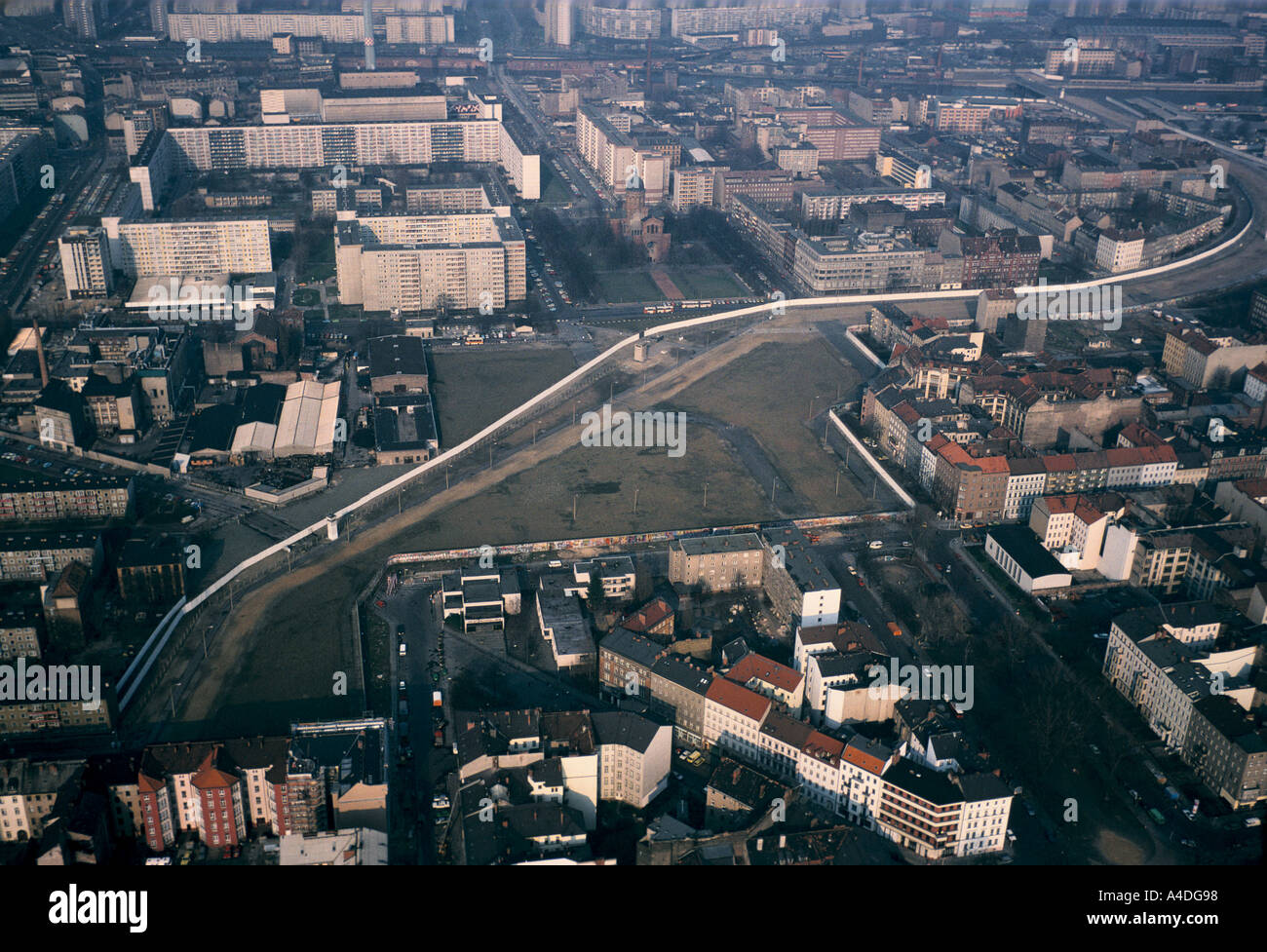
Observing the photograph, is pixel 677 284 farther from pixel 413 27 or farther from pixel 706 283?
pixel 413 27

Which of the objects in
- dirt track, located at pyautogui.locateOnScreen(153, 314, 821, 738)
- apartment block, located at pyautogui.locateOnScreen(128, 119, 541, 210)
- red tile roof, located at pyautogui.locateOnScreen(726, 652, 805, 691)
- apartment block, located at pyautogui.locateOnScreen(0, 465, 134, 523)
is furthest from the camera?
apartment block, located at pyautogui.locateOnScreen(128, 119, 541, 210)

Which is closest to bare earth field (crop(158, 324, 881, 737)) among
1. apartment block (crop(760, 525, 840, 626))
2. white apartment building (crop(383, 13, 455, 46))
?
apartment block (crop(760, 525, 840, 626))

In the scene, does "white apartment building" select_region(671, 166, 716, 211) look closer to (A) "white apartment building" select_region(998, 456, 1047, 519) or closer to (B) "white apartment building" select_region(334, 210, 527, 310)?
(B) "white apartment building" select_region(334, 210, 527, 310)

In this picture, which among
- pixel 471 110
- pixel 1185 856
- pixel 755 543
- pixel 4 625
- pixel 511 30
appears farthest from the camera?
pixel 511 30

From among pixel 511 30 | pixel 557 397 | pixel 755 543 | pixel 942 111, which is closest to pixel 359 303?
pixel 557 397

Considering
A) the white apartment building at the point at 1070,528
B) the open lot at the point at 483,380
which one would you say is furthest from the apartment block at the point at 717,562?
the open lot at the point at 483,380

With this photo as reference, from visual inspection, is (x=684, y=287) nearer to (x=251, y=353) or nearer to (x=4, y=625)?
(x=251, y=353)

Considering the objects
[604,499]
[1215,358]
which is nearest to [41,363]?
[604,499]

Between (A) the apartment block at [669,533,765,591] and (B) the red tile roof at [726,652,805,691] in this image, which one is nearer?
(B) the red tile roof at [726,652,805,691]
